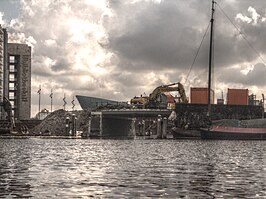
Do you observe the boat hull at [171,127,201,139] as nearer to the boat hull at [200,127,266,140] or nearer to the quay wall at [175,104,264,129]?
the quay wall at [175,104,264,129]

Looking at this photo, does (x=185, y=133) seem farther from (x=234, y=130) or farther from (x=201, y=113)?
(x=234, y=130)

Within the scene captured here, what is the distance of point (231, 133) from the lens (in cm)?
15800

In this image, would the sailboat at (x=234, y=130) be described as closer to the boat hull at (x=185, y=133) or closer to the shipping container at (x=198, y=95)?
the boat hull at (x=185, y=133)

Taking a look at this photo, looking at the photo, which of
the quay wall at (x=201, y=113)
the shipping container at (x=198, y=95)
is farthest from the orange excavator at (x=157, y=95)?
the shipping container at (x=198, y=95)

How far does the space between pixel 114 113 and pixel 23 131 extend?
30.3 metres

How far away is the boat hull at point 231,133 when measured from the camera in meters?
157

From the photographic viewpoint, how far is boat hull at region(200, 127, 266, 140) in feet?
515

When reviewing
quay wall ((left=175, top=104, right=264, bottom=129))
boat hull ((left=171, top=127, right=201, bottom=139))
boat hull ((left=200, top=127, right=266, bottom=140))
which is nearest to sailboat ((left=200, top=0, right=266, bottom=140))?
boat hull ((left=200, top=127, right=266, bottom=140))

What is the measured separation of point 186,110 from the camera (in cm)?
16875

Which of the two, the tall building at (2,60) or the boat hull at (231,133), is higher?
the tall building at (2,60)

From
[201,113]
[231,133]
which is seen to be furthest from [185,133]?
[231,133]

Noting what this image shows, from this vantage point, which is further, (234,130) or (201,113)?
(201,113)

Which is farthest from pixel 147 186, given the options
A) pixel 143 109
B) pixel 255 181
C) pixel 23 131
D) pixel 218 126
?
pixel 23 131

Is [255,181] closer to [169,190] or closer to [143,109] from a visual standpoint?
[169,190]
